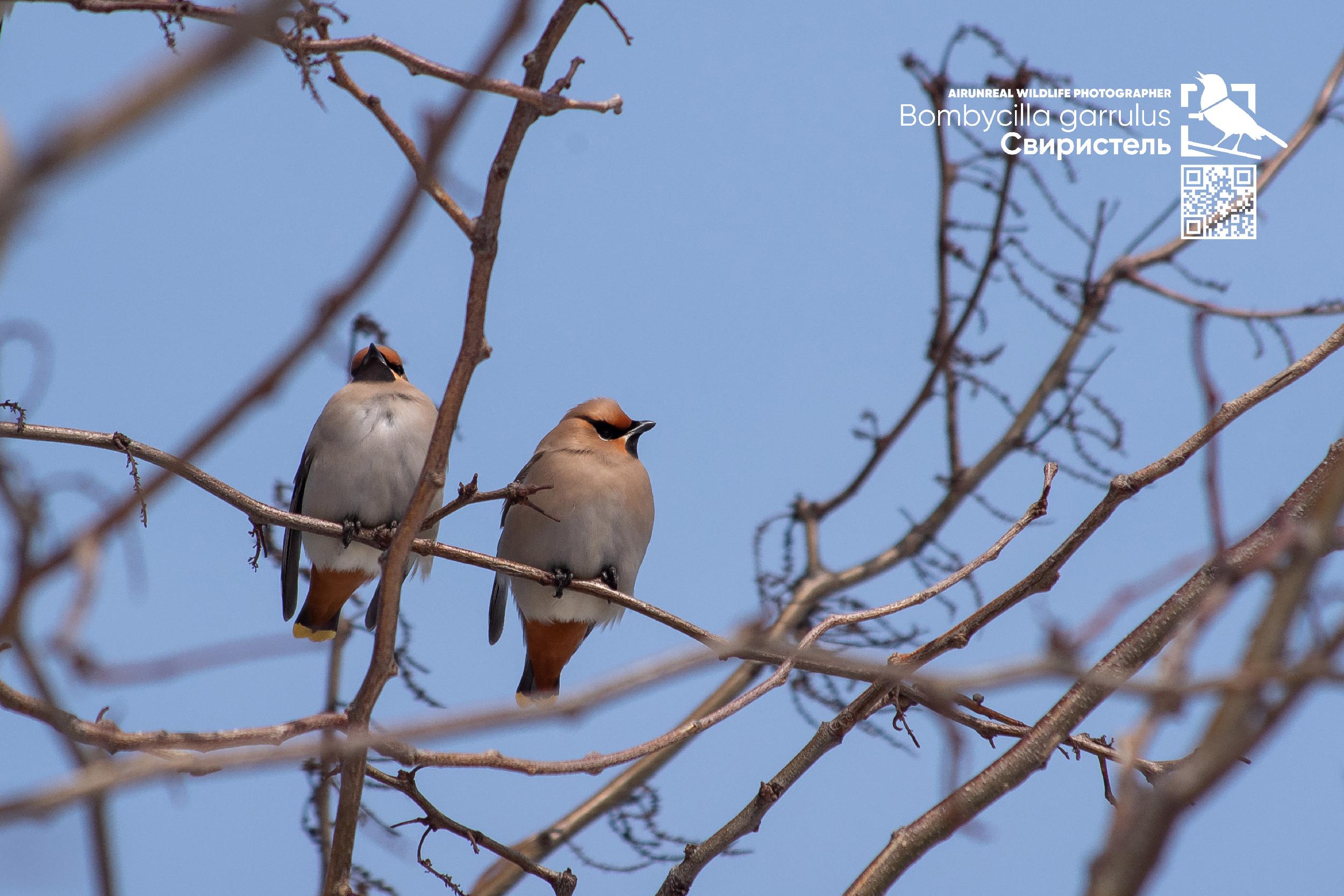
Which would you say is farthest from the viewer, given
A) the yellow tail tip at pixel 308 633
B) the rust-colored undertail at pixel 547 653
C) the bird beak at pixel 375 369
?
the bird beak at pixel 375 369

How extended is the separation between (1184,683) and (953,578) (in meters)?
1.52

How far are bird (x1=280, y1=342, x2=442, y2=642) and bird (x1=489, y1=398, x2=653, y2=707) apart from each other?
1.19 ft

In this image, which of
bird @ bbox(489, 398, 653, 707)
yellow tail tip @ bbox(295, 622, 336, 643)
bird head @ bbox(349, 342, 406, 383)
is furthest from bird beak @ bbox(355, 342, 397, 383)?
yellow tail tip @ bbox(295, 622, 336, 643)

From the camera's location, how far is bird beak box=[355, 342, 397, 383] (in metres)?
5.03

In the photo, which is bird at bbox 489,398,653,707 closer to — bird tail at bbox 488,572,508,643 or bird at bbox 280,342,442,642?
bird tail at bbox 488,572,508,643

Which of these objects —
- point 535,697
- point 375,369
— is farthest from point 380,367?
point 535,697

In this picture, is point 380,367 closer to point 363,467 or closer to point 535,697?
point 363,467

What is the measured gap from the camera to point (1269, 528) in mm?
1980

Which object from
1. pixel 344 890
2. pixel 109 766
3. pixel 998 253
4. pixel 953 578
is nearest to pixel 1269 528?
pixel 953 578

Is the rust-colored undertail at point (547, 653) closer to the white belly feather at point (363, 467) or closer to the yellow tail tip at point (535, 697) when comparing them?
the yellow tail tip at point (535, 697)

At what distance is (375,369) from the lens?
5074 millimetres

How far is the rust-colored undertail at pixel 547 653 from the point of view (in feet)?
15.2

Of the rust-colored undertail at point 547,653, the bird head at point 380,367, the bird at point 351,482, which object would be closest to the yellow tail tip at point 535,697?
the rust-colored undertail at point 547,653

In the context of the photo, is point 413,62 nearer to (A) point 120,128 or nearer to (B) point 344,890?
(B) point 344,890
